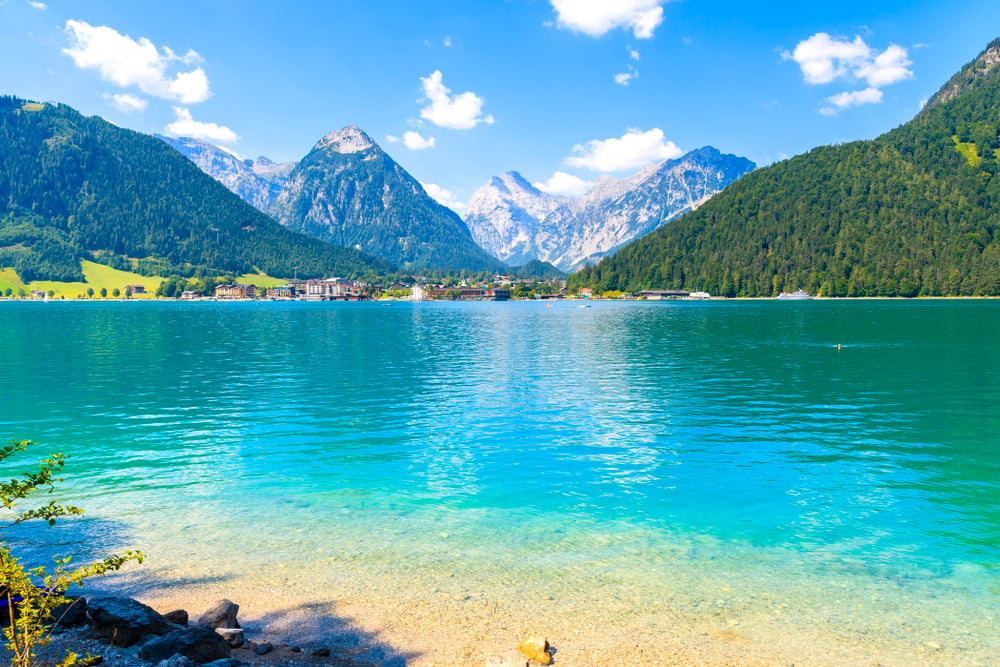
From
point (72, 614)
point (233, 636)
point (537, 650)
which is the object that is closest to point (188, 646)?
point (233, 636)

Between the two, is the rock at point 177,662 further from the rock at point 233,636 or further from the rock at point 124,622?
the rock at point 124,622

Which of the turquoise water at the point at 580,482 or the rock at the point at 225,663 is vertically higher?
the rock at the point at 225,663

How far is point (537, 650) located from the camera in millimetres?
13875

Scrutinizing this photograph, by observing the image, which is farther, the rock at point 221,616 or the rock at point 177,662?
the rock at point 221,616

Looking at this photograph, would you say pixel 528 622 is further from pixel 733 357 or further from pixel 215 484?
pixel 733 357

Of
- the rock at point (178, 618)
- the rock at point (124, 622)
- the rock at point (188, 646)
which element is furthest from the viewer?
the rock at point (178, 618)

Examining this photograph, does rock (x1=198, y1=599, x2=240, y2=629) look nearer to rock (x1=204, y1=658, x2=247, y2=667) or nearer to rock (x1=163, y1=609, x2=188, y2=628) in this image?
rock (x1=163, y1=609, x2=188, y2=628)

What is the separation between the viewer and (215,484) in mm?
28359

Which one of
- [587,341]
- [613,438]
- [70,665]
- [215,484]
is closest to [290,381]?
[215,484]

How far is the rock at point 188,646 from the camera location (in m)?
12.5

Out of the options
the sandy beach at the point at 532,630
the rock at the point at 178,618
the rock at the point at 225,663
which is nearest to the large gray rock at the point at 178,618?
the rock at the point at 178,618

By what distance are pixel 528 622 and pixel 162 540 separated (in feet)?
48.3

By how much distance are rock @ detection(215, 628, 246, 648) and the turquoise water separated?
4.31 m

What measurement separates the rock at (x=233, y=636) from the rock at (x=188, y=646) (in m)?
0.82
